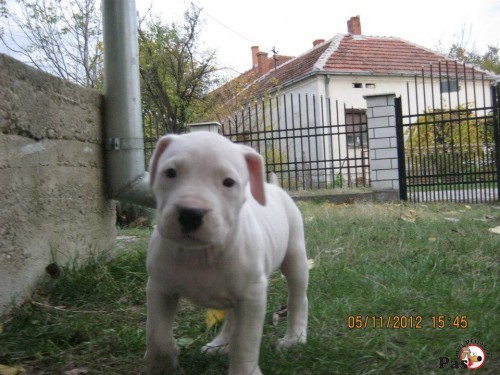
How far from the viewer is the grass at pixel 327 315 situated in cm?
236

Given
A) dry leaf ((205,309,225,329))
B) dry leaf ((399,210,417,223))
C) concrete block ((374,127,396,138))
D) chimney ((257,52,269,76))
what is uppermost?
chimney ((257,52,269,76))

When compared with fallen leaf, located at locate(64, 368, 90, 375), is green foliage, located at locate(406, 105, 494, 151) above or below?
above

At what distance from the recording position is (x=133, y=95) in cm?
429

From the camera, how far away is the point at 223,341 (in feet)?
8.55

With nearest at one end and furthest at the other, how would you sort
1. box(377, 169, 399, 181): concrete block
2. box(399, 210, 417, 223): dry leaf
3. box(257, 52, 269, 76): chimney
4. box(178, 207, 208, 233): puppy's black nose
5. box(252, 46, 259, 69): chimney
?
box(178, 207, 208, 233): puppy's black nose < box(399, 210, 417, 223): dry leaf < box(377, 169, 399, 181): concrete block < box(257, 52, 269, 76): chimney < box(252, 46, 259, 69): chimney

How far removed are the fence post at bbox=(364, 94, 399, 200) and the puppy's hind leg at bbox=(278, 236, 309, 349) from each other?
368 inches

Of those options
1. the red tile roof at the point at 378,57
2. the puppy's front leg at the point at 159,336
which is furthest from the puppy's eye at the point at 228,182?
the red tile roof at the point at 378,57

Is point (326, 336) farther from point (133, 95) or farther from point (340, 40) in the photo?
point (340, 40)

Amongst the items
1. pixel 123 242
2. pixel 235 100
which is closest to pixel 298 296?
pixel 123 242

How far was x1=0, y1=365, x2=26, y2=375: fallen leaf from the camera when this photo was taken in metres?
2.20

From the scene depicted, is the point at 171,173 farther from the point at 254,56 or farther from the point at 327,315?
the point at 254,56

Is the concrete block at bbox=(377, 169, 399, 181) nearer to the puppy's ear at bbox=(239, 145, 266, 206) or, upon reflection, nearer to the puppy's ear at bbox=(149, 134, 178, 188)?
the puppy's ear at bbox=(239, 145, 266, 206)

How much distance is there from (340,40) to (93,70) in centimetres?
1333

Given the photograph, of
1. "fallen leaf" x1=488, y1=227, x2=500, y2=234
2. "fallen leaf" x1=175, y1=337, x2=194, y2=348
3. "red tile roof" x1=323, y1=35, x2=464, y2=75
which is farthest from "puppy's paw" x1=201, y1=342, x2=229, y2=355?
"red tile roof" x1=323, y1=35, x2=464, y2=75
